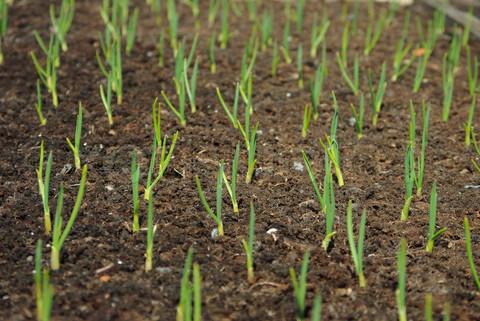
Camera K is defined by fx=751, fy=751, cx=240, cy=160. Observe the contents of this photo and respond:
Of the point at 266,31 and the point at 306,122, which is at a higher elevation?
the point at 266,31

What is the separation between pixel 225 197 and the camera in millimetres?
2367

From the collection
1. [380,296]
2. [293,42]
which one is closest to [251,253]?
[380,296]

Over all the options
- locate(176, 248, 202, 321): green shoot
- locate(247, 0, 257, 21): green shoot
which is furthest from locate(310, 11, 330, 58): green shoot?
locate(176, 248, 202, 321): green shoot

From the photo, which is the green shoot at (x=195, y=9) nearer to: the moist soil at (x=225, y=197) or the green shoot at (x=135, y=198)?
the moist soil at (x=225, y=197)

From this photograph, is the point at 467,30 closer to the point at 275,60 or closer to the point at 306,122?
the point at 275,60

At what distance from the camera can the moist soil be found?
1.94 meters

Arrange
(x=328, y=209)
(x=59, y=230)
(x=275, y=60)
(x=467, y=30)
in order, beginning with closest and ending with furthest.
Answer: (x=59, y=230), (x=328, y=209), (x=275, y=60), (x=467, y=30)

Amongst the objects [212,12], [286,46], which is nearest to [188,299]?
[286,46]

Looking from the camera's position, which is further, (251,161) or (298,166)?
(298,166)

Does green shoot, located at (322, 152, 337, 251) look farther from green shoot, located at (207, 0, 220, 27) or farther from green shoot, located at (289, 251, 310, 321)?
green shoot, located at (207, 0, 220, 27)

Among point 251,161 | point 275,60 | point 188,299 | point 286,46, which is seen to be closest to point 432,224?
point 251,161

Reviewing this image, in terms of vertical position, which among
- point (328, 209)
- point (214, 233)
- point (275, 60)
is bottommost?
point (214, 233)

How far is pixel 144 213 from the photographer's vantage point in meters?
2.26

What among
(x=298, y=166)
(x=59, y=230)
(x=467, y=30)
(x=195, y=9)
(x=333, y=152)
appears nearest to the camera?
(x=59, y=230)
